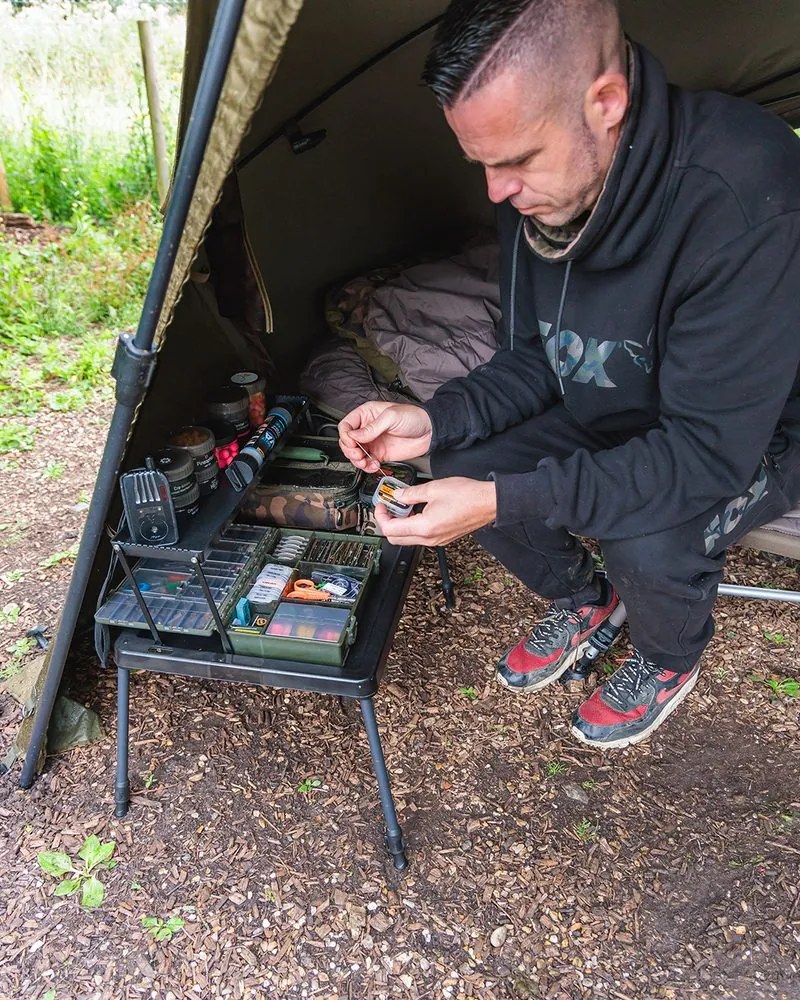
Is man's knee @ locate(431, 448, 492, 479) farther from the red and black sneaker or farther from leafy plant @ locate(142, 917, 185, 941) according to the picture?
leafy plant @ locate(142, 917, 185, 941)

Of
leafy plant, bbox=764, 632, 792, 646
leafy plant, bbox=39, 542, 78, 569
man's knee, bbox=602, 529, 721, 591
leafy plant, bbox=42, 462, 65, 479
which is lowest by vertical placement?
leafy plant, bbox=764, 632, 792, 646

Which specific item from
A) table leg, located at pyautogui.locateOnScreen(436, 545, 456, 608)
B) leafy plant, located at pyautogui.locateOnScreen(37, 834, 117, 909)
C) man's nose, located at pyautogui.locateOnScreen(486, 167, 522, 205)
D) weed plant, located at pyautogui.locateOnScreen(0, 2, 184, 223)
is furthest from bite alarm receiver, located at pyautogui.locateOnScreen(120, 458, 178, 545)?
weed plant, located at pyautogui.locateOnScreen(0, 2, 184, 223)

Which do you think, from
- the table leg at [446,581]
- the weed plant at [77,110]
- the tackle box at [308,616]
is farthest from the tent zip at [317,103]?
the weed plant at [77,110]

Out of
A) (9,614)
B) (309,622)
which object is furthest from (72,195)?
(309,622)

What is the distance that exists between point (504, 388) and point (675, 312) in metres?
0.55

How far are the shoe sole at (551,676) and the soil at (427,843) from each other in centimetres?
3

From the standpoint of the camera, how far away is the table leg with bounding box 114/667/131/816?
5.82ft

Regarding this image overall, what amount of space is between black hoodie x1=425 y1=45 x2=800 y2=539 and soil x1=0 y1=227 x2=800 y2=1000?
2.34ft

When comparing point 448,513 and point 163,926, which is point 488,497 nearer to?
point 448,513

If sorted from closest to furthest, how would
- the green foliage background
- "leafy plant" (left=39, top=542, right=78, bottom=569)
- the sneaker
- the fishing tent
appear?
the fishing tent → the sneaker → "leafy plant" (left=39, top=542, right=78, bottom=569) → the green foliage background

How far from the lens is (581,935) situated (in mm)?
1626

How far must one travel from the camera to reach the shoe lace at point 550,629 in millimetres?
2199

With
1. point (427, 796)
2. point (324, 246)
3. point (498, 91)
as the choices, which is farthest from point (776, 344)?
point (324, 246)

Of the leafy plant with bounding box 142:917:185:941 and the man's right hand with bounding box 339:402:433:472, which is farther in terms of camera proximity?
the man's right hand with bounding box 339:402:433:472
